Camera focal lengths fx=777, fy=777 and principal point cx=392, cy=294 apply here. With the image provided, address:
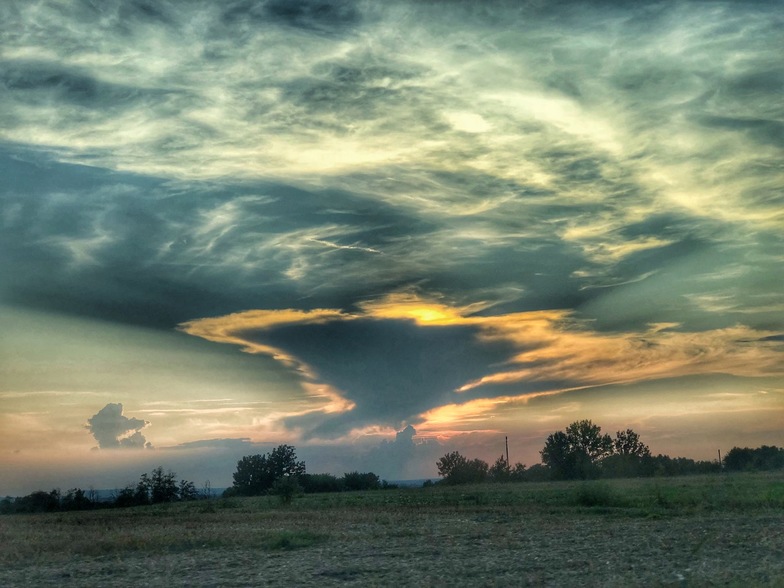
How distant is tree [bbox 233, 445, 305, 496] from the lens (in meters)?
114

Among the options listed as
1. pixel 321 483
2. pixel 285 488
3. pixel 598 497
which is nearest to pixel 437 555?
pixel 598 497

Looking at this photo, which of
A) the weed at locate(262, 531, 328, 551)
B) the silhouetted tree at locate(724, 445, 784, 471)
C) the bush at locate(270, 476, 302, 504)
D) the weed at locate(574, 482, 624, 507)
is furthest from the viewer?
the silhouetted tree at locate(724, 445, 784, 471)

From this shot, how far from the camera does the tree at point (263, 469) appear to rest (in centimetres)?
11438

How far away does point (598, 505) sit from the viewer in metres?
43.5

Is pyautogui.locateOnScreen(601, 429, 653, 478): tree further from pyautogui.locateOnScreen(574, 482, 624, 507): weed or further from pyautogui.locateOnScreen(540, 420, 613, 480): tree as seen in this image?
pyautogui.locateOnScreen(574, 482, 624, 507): weed

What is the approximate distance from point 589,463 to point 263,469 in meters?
49.9

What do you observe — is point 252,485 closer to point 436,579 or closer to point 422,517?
point 422,517

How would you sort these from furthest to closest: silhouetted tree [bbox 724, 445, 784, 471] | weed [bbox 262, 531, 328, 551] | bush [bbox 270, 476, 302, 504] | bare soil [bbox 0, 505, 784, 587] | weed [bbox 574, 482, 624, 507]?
silhouetted tree [bbox 724, 445, 784, 471], bush [bbox 270, 476, 302, 504], weed [bbox 574, 482, 624, 507], weed [bbox 262, 531, 328, 551], bare soil [bbox 0, 505, 784, 587]

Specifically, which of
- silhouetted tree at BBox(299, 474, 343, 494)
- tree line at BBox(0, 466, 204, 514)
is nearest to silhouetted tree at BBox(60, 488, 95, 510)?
tree line at BBox(0, 466, 204, 514)

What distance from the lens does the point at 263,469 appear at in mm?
115625

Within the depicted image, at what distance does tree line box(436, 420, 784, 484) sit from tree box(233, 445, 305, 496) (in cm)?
2535

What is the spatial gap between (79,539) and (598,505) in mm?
27141

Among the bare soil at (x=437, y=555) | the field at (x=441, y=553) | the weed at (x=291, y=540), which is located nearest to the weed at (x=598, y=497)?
the field at (x=441, y=553)

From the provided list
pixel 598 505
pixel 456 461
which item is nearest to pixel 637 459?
pixel 456 461
